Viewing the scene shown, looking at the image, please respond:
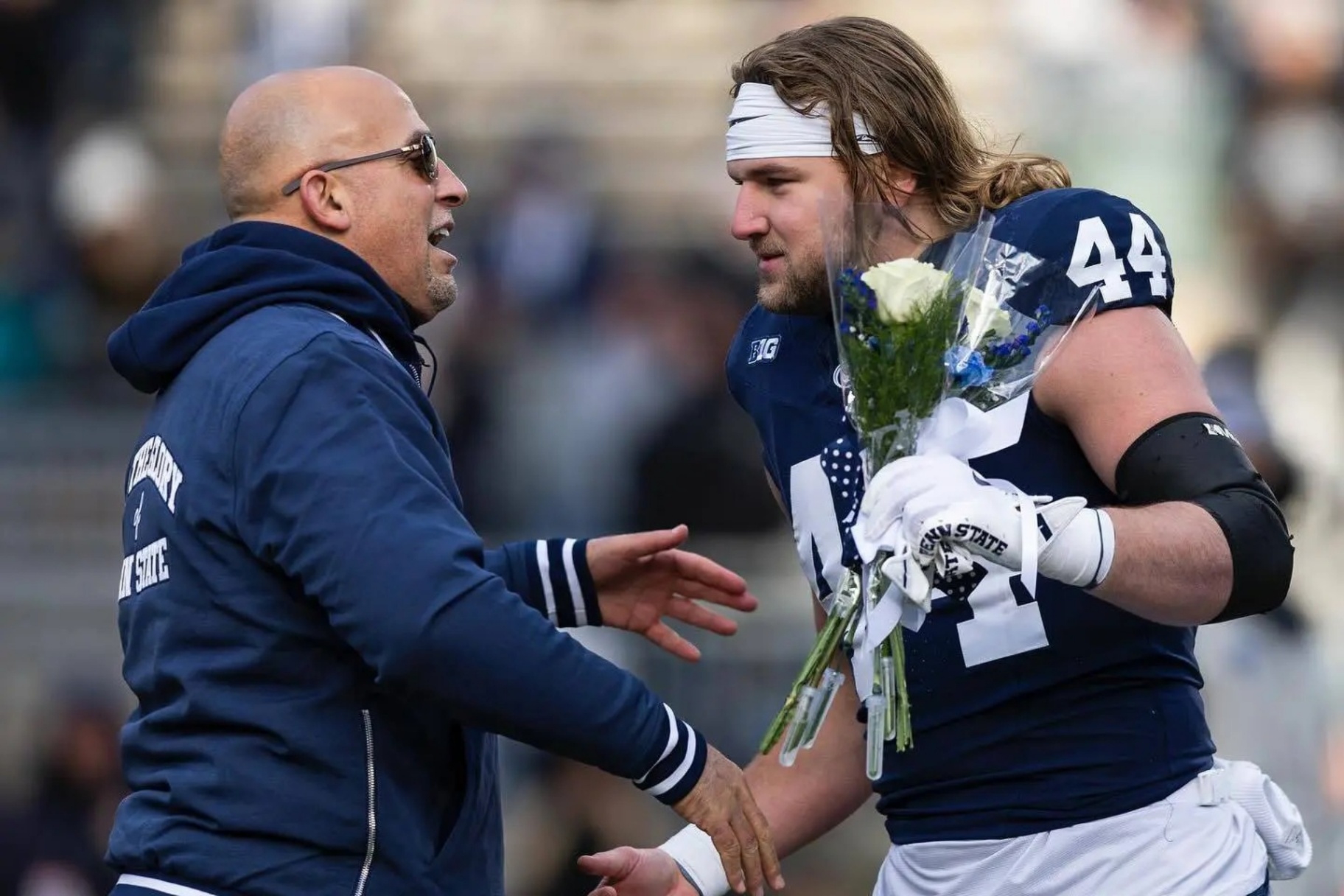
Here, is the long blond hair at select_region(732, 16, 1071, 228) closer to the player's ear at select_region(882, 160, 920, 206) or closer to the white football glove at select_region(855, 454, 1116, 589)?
the player's ear at select_region(882, 160, 920, 206)

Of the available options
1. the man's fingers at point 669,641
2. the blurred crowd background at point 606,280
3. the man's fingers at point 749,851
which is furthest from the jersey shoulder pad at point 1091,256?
the blurred crowd background at point 606,280

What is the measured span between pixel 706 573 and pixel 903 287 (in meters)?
1.09

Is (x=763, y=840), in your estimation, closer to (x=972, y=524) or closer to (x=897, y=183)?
(x=972, y=524)

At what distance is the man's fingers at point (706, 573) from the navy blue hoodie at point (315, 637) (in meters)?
0.66

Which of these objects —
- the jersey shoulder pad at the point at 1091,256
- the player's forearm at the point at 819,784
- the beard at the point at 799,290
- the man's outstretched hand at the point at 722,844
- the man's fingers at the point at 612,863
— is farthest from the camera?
the player's forearm at the point at 819,784

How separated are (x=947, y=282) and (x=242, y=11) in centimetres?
852

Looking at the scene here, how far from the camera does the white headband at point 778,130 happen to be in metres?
3.74

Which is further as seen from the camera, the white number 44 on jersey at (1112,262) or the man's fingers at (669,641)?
the man's fingers at (669,641)

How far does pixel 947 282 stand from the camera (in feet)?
10.3

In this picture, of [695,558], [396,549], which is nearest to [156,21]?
[695,558]

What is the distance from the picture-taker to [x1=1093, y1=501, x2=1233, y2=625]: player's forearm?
2936mm

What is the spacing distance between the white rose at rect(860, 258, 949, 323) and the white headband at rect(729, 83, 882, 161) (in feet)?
2.14

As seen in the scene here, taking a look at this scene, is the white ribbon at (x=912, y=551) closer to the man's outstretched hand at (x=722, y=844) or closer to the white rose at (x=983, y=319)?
the white rose at (x=983, y=319)

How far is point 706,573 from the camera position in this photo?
400cm
